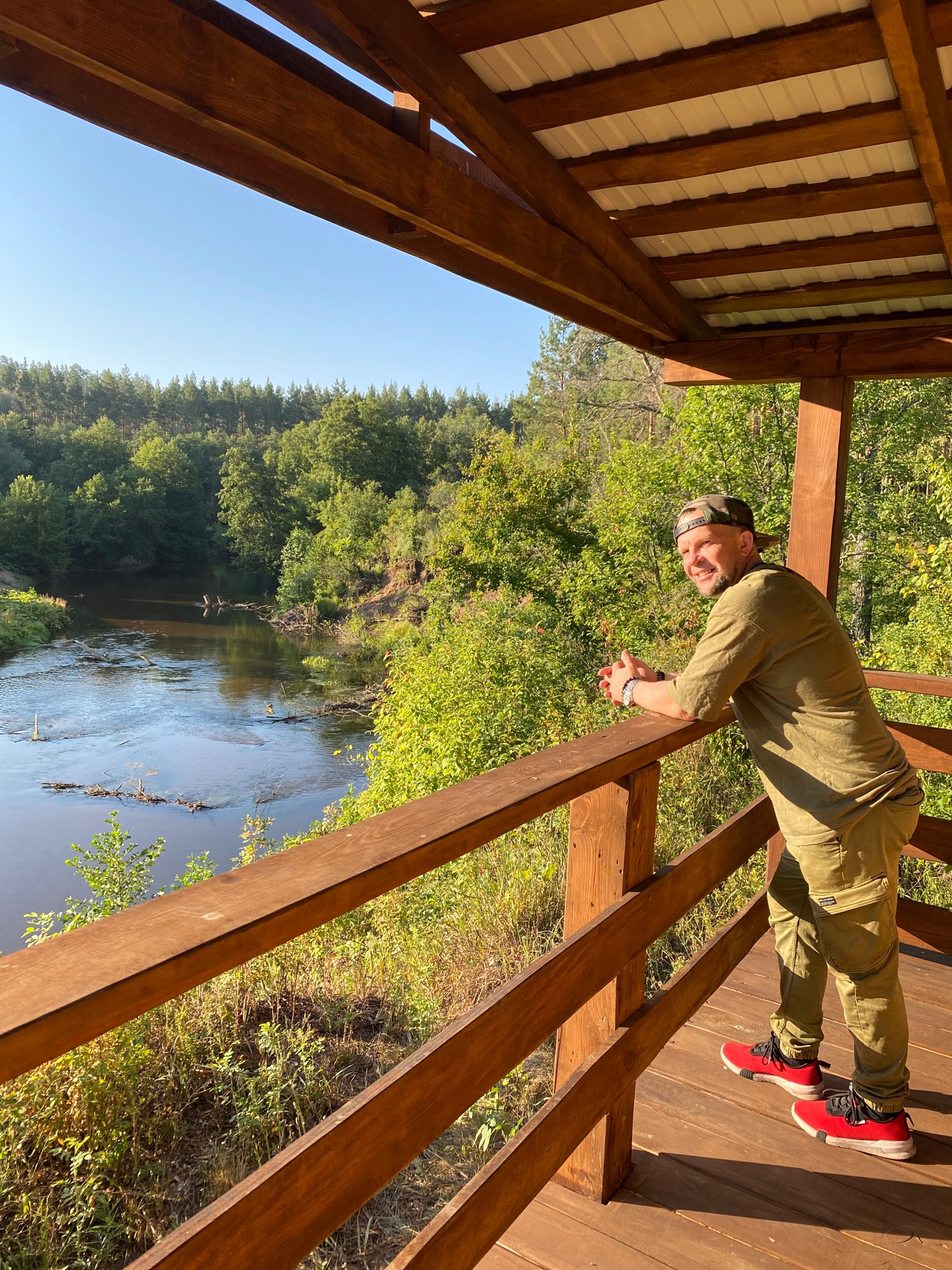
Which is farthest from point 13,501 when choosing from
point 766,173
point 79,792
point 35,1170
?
point 766,173

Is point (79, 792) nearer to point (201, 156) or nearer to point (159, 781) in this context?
point (159, 781)

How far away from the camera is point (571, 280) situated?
2.35m

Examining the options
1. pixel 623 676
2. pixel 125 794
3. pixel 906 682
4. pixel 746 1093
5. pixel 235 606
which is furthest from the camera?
pixel 235 606

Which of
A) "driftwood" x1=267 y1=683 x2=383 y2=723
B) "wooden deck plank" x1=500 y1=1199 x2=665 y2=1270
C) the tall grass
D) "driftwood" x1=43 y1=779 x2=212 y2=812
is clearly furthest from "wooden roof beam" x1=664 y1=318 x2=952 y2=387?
"driftwood" x1=267 y1=683 x2=383 y2=723

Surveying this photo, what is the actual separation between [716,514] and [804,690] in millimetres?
446

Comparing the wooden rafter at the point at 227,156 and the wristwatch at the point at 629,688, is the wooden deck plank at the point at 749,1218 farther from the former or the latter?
the wooden rafter at the point at 227,156

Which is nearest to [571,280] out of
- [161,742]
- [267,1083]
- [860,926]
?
[860,926]

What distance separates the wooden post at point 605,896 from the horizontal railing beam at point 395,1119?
65 millimetres

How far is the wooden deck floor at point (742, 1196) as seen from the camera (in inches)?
67.4

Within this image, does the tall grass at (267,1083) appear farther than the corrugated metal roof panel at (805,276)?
Yes

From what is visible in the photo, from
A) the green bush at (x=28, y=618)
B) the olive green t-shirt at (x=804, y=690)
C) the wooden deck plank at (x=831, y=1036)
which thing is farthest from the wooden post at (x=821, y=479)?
the green bush at (x=28, y=618)

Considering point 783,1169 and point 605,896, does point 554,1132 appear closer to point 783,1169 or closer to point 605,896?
point 605,896

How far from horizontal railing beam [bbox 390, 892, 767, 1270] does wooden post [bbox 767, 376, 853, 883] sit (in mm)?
1135

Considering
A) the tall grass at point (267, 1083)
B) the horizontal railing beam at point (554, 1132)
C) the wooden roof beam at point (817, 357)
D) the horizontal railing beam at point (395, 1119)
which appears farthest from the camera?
the tall grass at point (267, 1083)
